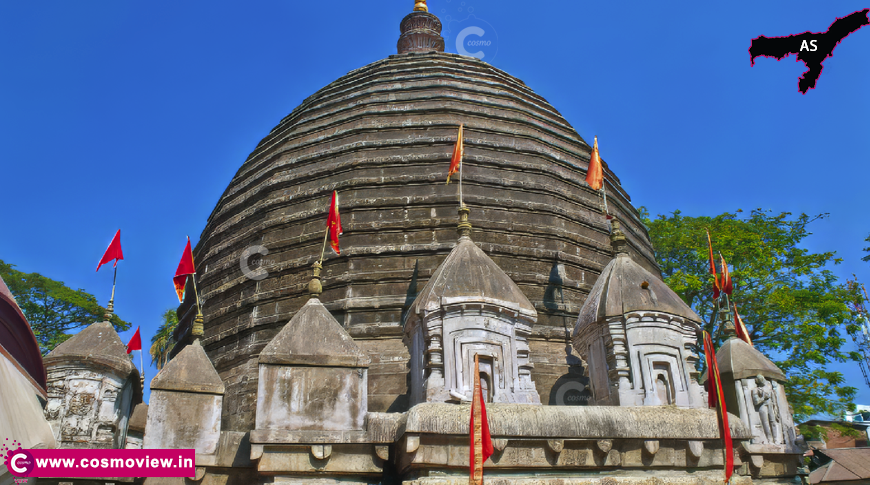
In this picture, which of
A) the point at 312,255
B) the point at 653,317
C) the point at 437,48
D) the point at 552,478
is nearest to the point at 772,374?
the point at 653,317

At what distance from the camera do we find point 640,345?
26.9 ft

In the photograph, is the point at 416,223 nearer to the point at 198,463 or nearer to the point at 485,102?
the point at 485,102

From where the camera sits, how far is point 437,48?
1872 cm

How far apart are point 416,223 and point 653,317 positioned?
4618 millimetres

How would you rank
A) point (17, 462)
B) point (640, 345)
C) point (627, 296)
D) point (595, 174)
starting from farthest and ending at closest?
point (595, 174) → point (627, 296) → point (640, 345) → point (17, 462)

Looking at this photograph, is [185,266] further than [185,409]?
Yes

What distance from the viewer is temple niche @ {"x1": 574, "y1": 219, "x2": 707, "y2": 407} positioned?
8.02m

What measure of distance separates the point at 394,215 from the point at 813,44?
22.3 ft

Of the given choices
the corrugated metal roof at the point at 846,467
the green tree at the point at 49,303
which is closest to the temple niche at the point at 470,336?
the corrugated metal roof at the point at 846,467

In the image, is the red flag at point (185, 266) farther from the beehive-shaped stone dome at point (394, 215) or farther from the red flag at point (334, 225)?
the red flag at point (334, 225)

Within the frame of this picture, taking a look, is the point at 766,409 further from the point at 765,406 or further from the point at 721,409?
the point at 721,409

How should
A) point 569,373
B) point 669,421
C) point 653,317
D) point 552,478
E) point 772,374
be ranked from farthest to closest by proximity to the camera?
point 569,373 → point 772,374 → point 653,317 → point 669,421 → point 552,478

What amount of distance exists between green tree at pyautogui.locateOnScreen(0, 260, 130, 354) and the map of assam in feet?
74.3

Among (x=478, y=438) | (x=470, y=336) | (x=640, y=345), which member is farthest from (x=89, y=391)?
(x=640, y=345)
